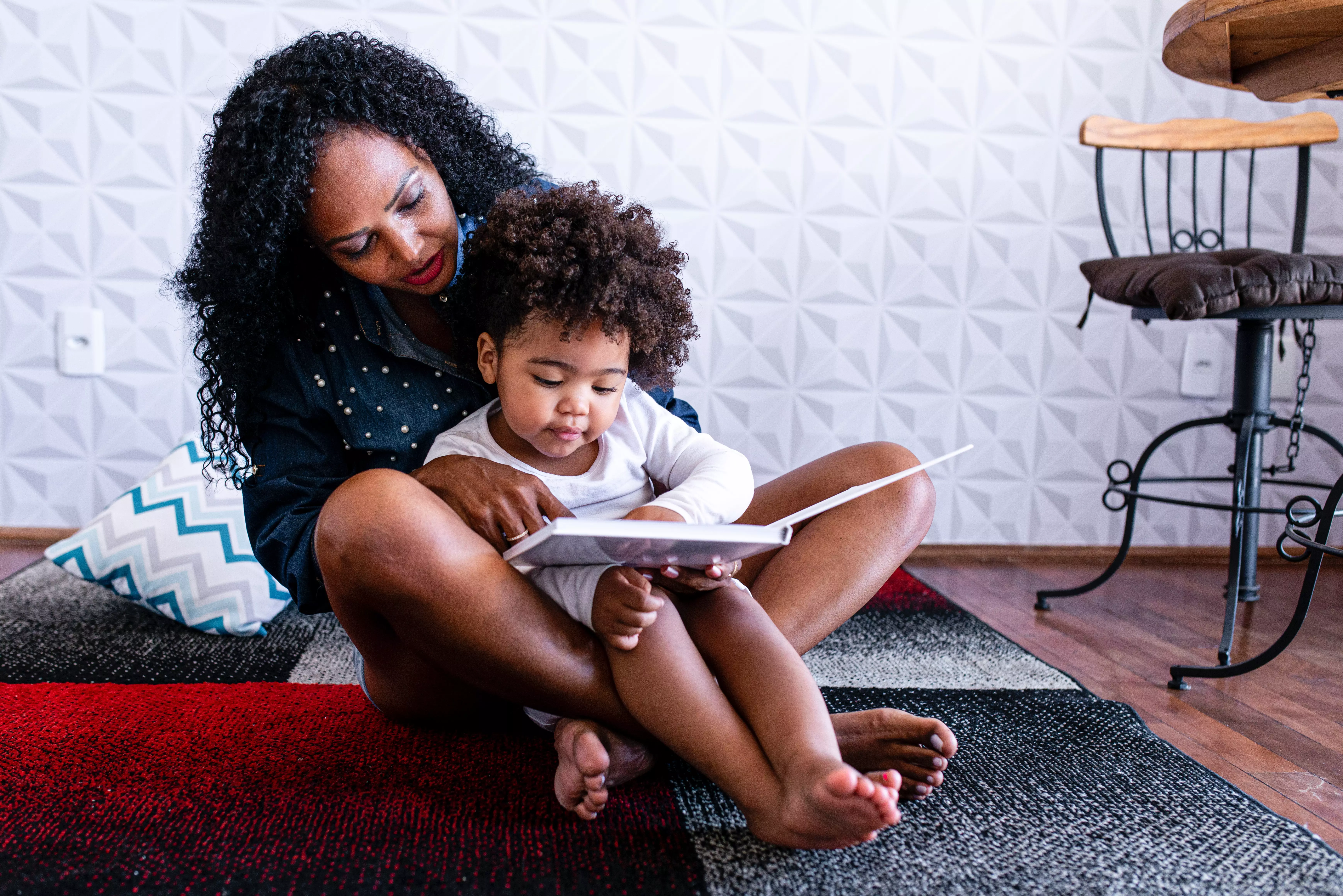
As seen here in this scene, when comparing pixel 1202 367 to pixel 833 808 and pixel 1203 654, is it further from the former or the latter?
pixel 833 808

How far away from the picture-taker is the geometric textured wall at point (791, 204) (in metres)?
2.08

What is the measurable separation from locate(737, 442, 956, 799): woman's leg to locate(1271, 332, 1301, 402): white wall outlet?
5.25ft

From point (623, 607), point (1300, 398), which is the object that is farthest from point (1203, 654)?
point (623, 607)

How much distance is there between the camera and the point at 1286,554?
1370 millimetres

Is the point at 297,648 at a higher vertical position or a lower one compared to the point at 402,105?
lower

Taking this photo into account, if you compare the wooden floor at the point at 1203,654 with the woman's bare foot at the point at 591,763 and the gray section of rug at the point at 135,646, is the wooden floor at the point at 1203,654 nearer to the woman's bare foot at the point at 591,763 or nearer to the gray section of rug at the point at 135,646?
the gray section of rug at the point at 135,646

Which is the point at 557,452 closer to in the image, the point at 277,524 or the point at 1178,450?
the point at 277,524

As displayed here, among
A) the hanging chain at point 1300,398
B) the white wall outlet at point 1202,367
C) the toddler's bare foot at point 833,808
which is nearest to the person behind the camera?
the toddler's bare foot at point 833,808

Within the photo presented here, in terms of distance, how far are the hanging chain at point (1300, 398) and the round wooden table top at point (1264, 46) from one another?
439 millimetres

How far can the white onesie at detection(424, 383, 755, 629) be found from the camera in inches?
40.4

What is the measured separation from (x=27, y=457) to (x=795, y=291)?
1.71 m

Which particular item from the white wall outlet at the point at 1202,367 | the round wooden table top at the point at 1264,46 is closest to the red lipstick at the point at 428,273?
the round wooden table top at the point at 1264,46

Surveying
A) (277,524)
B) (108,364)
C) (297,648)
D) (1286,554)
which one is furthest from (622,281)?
(108,364)

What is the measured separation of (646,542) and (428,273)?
1.60ft
